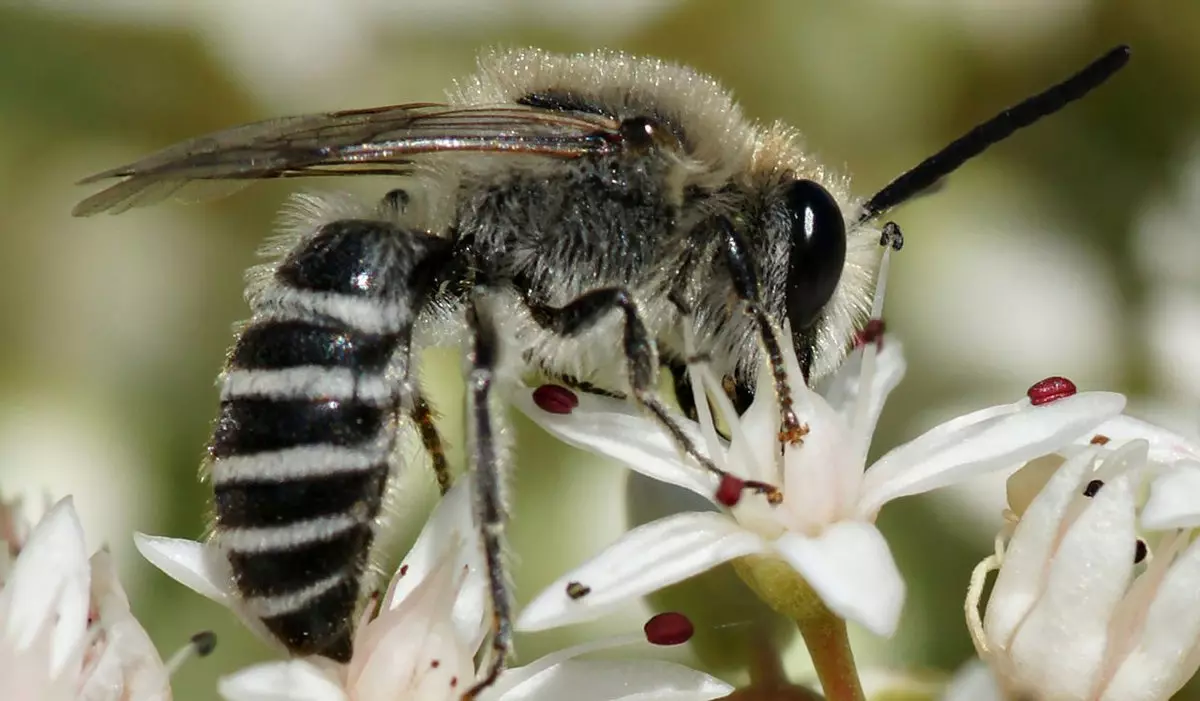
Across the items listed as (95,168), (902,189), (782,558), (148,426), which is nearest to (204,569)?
(782,558)

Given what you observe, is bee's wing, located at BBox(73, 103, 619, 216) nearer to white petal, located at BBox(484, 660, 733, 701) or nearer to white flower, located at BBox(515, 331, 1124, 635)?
white flower, located at BBox(515, 331, 1124, 635)

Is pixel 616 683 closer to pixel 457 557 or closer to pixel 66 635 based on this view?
pixel 457 557

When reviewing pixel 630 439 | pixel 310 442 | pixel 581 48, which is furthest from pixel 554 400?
pixel 581 48

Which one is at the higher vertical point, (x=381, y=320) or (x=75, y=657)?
(x=381, y=320)

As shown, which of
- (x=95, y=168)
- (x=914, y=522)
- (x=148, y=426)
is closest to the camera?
(x=914, y=522)

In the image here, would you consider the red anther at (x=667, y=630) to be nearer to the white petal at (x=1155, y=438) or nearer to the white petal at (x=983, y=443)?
the white petal at (x=983, y=443)

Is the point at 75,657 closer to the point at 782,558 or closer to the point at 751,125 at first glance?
the point at 782,558

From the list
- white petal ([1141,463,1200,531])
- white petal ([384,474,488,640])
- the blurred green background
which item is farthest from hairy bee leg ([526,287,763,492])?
the blurred green background
